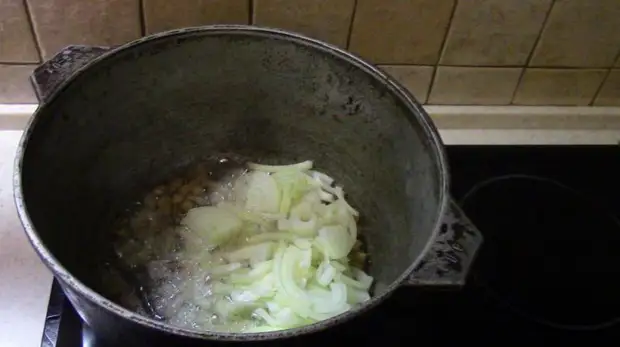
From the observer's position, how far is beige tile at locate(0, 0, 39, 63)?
70 centimetres

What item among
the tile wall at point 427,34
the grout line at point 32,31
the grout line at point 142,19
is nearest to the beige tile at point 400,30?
the tile wall at point 427,34

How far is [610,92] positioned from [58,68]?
69cm

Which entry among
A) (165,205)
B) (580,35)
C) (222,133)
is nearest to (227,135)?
(222,133)

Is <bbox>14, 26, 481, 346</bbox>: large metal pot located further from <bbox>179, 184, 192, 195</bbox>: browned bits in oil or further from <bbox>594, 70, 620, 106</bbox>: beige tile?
<bbox>594, 70, 620, 106</bbox>: beige tile

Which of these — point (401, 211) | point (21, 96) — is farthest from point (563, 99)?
point (21, 96)

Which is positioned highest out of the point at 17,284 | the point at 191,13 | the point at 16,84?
the point at 191,13

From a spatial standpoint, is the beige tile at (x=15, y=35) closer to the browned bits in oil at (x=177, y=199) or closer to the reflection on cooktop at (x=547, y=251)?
the browned bits in oil at (x=177, y=199)

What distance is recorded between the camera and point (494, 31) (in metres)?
0.80

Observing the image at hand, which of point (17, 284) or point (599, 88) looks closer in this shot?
point (17, 284)

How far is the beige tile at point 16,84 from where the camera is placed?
761 millimetres

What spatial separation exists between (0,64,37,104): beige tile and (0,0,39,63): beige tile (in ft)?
0.04

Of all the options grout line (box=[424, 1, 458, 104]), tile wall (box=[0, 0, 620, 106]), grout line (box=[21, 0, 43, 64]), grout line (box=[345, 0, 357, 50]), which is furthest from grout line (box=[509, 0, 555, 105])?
grout line (box=[21, 0, 43, 64])

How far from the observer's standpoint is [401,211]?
0.71m

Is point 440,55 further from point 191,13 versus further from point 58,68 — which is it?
point 58,68
